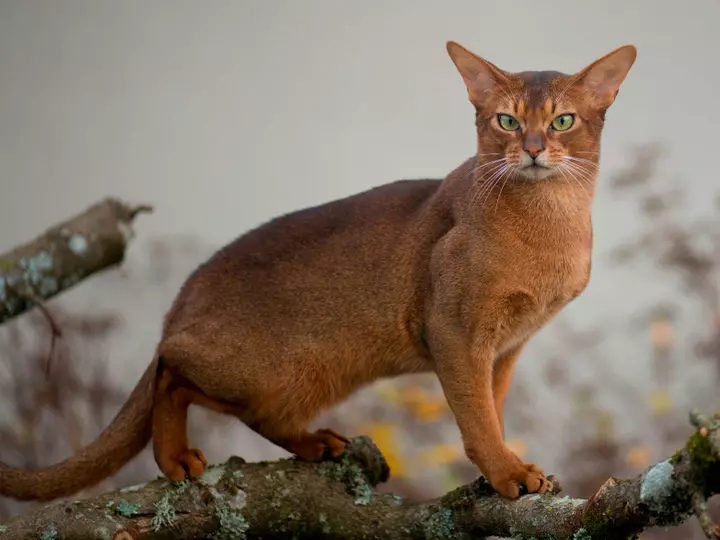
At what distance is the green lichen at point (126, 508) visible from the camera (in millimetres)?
2418

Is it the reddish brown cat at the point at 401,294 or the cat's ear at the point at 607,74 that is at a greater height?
the cat's ear at the point at 607,74

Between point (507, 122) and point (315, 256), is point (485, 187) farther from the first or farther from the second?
point (315, 256)

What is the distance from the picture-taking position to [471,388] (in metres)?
2.47

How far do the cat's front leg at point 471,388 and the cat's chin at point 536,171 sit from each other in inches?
17.1

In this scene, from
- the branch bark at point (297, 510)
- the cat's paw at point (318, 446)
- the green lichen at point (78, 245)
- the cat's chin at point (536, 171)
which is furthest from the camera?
the green lichen at point (78, 245)

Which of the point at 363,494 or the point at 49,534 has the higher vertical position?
the point at 363,494

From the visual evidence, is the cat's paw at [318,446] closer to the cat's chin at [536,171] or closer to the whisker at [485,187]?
the whisker at [485,187]

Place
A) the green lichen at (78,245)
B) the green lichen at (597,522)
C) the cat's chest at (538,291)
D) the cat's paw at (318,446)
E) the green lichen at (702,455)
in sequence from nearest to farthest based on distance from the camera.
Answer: the green lichen at (702,455) < the green lichen at (597,522) < the cat's chest at (538,291) < the cat's paw at (318,446) < the green lichen at (78,245)

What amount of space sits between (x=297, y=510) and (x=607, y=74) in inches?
55.0

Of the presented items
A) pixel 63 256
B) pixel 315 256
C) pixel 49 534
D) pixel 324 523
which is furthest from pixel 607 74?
pixel 63 256

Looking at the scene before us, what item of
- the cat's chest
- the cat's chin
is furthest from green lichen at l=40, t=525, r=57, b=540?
the cat's chin

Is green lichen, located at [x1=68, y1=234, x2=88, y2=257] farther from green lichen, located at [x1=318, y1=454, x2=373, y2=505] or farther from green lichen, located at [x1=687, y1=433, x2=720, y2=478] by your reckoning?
green lichen, located at [x1=687, y1=433, x2=720, y2=478]

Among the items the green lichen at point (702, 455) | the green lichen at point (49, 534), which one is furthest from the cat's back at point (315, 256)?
the green lichen at point (702, 455)

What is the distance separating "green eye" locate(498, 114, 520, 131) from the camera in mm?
2436
